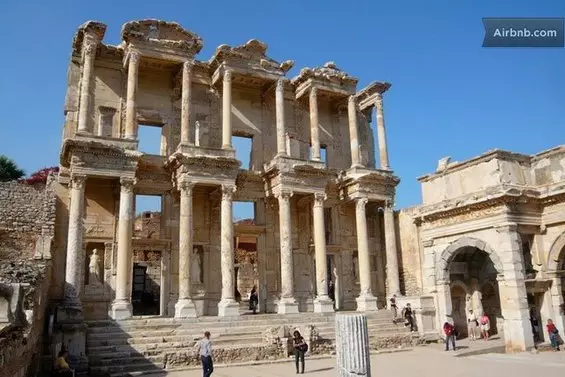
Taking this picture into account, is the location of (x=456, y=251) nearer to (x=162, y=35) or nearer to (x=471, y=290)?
(x=471, y=290)

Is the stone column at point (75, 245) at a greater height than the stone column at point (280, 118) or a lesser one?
lesser

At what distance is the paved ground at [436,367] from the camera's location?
1243 centimetres

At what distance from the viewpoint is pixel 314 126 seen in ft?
73.3

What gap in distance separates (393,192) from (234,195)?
726 cm

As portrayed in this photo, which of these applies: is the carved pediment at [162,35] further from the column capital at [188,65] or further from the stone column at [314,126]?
the stone column at [314,126]

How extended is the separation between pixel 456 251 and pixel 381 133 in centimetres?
728

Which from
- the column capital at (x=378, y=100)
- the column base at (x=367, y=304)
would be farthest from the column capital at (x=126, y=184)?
the column capital at (x=378, y=100)

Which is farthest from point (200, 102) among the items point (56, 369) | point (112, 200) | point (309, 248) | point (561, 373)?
point (561, 373)

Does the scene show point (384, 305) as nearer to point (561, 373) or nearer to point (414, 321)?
point (414, 321)

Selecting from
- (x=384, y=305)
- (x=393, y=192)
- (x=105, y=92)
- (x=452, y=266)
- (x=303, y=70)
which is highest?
(x=303, y=70)

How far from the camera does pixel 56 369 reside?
11.2m

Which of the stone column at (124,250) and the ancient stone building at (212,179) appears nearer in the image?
the stone column at (124,250)

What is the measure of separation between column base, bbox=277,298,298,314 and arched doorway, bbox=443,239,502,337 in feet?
20.7

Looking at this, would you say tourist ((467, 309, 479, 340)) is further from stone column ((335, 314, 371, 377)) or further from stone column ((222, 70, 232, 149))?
stone column ((335, 314, 371, 377))
